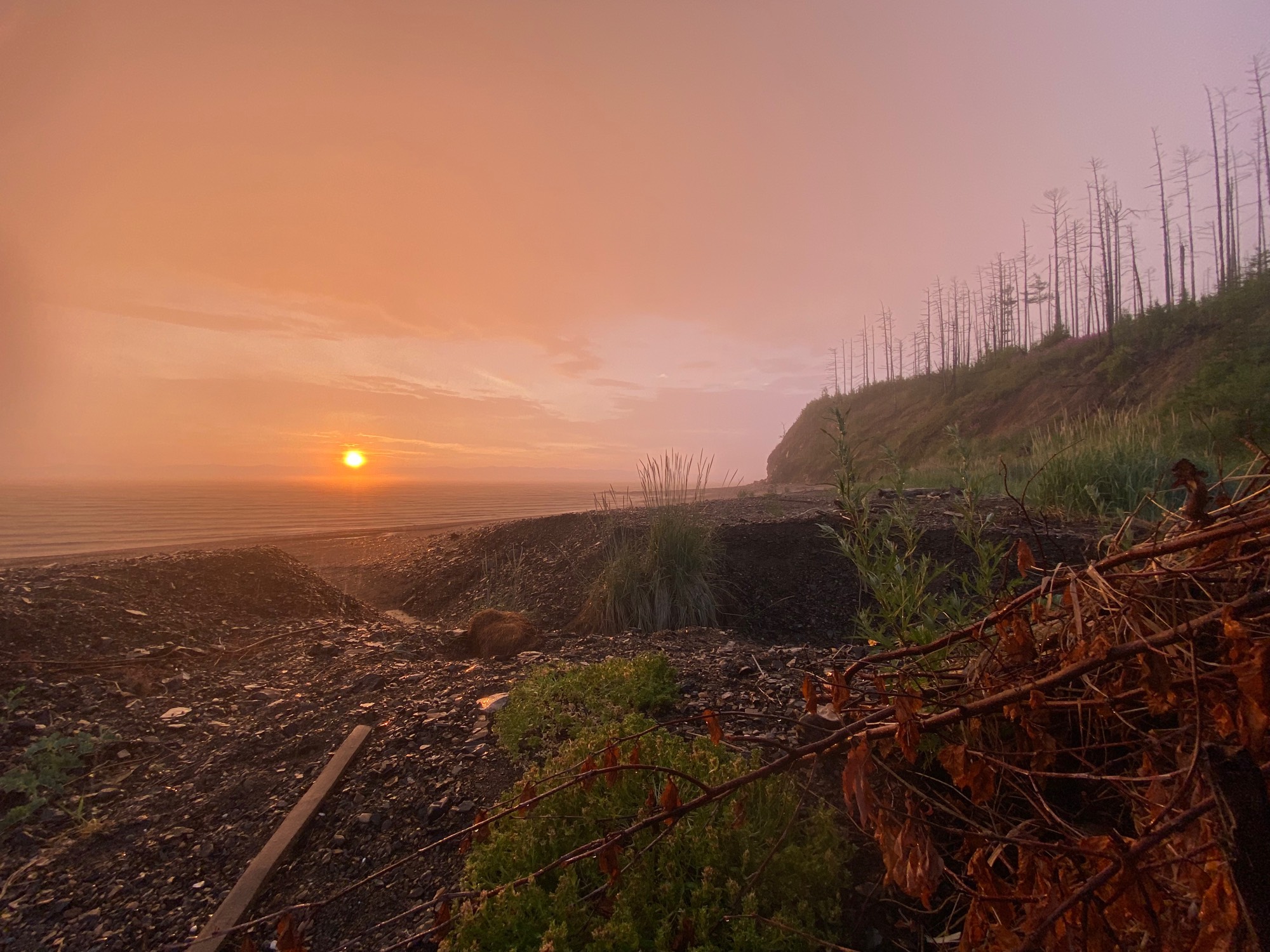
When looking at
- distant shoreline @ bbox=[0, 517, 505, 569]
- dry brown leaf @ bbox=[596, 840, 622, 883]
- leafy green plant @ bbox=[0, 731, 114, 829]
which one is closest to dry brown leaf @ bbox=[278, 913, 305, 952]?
dry brown leaf @ bbox=[596, 840, 622, 883]

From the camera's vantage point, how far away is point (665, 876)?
1.63 m

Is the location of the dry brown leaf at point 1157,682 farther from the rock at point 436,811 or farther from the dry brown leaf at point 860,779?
the rock at point 436,811

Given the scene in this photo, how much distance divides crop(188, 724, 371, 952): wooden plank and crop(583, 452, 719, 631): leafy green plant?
3297 millimetres

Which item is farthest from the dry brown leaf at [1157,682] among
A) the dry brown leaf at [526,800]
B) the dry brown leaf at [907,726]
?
the dry brown leaf at [526,800]

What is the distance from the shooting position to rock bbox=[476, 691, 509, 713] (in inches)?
127

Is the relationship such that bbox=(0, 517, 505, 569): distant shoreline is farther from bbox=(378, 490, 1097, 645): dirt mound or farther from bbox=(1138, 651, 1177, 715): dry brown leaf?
bbox=(1138, 651, 1177, 715): dry brown leaf

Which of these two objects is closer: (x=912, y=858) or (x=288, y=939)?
(x=288, y=939)

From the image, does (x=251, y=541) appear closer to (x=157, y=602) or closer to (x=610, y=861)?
(x=157, y=602)

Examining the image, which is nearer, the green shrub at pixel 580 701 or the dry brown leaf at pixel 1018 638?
the dry brown leaf at pixel 1018 638

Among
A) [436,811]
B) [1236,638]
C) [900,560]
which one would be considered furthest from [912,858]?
[436,811]

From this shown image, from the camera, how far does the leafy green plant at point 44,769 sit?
280 centimetres

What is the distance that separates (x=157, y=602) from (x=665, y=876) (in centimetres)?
648

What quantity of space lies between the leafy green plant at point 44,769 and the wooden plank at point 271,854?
131 centimetres

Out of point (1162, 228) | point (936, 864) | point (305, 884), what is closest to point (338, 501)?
point (305, 884)
